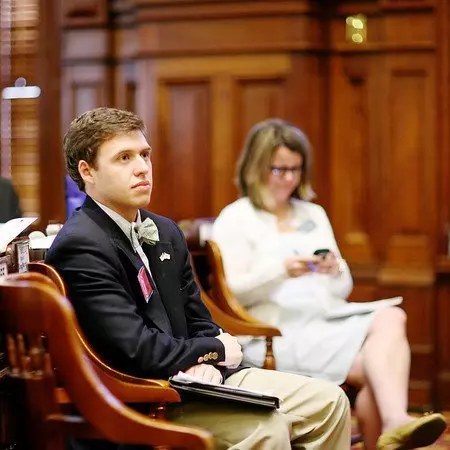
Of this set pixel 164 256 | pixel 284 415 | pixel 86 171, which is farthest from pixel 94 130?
pixel 284 415

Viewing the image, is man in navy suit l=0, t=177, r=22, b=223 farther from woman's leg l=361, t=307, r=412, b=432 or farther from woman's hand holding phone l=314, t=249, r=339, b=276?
woman's leg l=361, t=307, r=412, b=432

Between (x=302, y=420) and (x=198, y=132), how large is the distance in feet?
8.30

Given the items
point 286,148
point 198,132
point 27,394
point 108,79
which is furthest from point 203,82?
point 27,394

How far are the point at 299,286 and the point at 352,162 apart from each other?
133cm

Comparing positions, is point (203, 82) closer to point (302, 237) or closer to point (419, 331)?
point (302, 237)

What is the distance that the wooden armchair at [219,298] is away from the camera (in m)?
2.94

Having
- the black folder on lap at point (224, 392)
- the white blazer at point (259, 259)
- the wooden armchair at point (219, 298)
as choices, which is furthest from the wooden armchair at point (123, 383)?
the white blazer at point (259, 259)

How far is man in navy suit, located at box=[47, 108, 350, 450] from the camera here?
2.06m

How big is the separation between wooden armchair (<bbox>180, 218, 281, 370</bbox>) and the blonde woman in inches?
5.1

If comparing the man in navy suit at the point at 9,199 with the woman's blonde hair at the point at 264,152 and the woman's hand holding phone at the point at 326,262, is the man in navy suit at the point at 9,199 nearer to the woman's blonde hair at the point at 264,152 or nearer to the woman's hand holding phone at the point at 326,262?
the woman's blonde hair at the point at 264,152

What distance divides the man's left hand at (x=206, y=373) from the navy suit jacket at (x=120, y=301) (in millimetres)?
20

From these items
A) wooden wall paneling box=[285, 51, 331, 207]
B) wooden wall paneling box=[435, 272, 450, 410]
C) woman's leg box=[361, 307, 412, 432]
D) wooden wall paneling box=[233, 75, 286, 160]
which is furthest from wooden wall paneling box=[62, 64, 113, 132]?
woman's leg box=[361, 307, 412, 432]

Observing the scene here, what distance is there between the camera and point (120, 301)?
6.75 ft

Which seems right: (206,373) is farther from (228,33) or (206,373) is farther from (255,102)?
(228,33)
